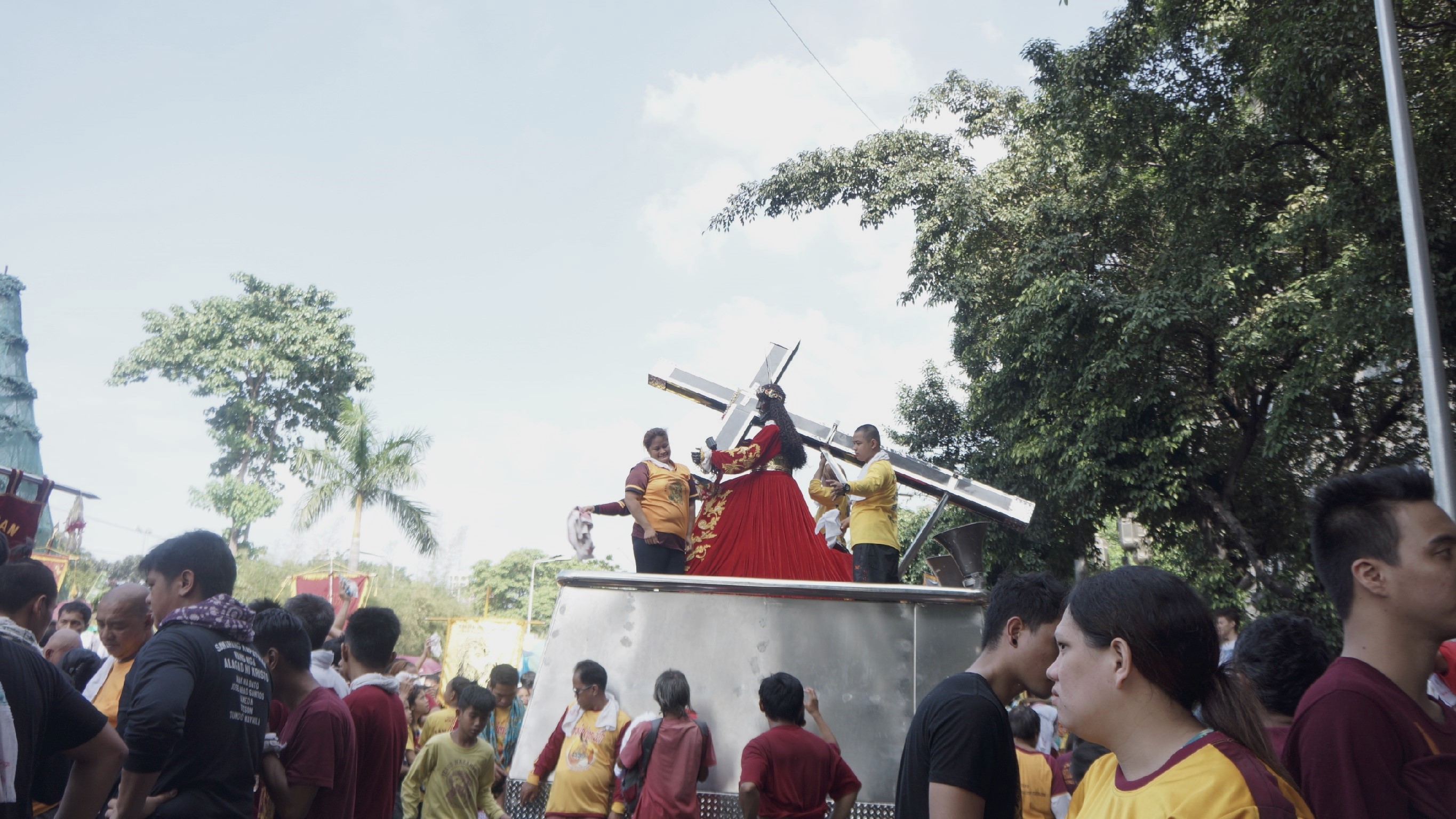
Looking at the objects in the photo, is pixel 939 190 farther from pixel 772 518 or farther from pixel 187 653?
pixel 187 653

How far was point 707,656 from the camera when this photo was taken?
6621 millimetres

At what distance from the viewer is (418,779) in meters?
6.16

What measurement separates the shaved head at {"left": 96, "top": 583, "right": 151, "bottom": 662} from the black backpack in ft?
8.83

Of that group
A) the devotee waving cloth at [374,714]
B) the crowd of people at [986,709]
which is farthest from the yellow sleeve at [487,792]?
the devotee waving cloth at [374,714]

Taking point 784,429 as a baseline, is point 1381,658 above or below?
below

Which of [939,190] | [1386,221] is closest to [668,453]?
[1386,221]

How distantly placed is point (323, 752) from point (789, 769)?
2204mm

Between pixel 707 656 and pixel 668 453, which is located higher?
pixel 668 453

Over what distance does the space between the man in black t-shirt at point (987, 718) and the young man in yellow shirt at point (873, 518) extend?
4.72 meters

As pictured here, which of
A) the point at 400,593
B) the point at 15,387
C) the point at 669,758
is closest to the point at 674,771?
the point at 669,758

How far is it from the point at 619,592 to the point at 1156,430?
10.5 m

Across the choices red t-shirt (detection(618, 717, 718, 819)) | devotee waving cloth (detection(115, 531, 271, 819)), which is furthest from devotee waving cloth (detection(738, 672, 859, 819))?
devotee waving cloth (detection(115, 531, 271, 819))

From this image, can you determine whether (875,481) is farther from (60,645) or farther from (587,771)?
(60,645)

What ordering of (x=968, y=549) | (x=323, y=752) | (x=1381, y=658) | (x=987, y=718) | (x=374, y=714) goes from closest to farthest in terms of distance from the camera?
(x=1381, y=658)
(x=987, y=718)
(x=323, y=752)
(x=374, y=714)
(x=968, y=549)
